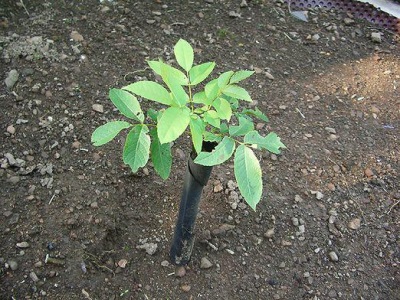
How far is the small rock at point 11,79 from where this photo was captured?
211cm

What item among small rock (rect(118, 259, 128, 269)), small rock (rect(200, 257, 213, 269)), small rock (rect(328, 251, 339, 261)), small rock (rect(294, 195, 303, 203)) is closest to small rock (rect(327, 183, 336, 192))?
small rock (rect(294, 195, 303, 203))

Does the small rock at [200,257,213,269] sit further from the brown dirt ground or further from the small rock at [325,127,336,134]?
the small rock at [325,127,336,134]

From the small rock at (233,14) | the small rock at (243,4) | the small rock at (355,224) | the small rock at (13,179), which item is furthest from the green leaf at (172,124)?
the small rock at (243,4)

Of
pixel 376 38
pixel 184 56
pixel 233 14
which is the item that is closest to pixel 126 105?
pixel 184 56

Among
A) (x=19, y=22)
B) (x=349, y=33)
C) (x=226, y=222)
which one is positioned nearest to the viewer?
(x=226, y=222)

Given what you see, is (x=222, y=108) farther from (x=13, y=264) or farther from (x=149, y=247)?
(x=13, y=264)

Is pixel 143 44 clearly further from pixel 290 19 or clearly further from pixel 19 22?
pixel 290 19

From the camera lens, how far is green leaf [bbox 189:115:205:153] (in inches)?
40.5

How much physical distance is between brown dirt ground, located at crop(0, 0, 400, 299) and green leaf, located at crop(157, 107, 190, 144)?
0.82 m

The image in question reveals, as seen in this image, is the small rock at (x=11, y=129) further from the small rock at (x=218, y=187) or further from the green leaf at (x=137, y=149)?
the green leaf at (x=137, y=149)

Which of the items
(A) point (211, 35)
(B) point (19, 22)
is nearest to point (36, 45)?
(B) point (19, 22)

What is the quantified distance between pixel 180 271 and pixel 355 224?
750 millimetres

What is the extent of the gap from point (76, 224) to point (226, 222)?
0.57 meters

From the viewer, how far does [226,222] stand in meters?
1.82
